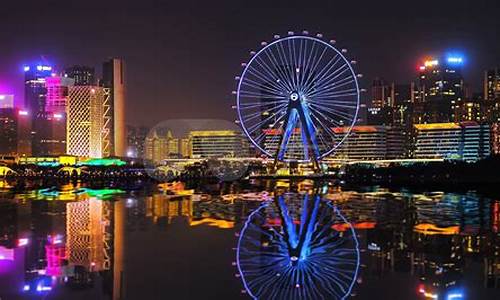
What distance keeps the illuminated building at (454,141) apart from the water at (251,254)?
8259 cm

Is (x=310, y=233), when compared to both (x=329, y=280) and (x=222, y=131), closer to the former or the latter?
(x=329, y=280)

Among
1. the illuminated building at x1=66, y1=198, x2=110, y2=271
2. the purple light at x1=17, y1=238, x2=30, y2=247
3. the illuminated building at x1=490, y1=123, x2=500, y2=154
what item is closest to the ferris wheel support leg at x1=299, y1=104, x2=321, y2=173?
the illuminated building at x1=66, y1=198, x2=110, y2=271

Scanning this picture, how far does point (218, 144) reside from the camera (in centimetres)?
10700

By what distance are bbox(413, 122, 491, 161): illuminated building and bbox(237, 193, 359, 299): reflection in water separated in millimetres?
87059

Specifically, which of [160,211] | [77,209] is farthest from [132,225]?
[77,209]

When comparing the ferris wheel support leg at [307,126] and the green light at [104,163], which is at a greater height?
the ferris wheel support leg at [307,126]

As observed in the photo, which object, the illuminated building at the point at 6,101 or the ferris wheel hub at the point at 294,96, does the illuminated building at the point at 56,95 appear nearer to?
the illuminated building at the point at 6,101

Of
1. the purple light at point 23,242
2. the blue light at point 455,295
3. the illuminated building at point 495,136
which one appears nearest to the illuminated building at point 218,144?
the illuminated building at point 495,136

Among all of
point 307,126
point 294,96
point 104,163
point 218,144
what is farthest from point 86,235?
point 104,163

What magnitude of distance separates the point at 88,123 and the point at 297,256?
119 meters

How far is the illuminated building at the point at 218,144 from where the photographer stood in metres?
105

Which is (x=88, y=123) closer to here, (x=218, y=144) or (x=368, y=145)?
(x=218, y=144)

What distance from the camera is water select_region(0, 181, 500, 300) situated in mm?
12008

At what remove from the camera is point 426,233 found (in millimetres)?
18875
